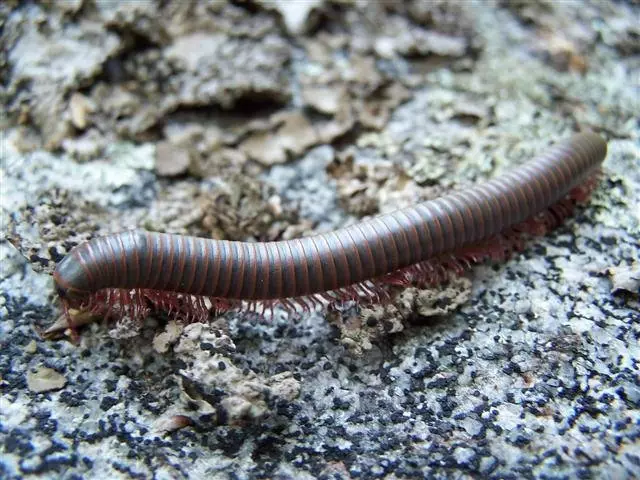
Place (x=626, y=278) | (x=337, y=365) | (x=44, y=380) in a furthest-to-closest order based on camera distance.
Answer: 1. (x=626, y=278)
2. (x=337, y=365)
3. (x=44, y=380)

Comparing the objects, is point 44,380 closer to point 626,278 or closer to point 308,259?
point 308,259

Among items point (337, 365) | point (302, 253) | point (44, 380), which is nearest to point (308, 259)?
point (302, 253)

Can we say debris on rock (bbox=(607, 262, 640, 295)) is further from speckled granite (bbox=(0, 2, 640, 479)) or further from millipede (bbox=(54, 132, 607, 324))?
millipede (bbox=(54, 132, 607, 324))

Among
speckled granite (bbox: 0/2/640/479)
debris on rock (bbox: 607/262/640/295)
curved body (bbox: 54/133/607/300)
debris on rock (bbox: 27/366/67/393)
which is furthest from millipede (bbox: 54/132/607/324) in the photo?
debris on rock (bbox: 607/262/640/295)

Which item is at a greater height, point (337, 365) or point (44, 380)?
point (44, 380)

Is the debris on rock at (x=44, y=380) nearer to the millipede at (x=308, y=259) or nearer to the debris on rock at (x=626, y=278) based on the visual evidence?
the millipede at (x=308, y=259)

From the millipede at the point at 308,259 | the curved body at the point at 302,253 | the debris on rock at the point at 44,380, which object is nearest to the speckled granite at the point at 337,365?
the debris on rock at the point at 44,380

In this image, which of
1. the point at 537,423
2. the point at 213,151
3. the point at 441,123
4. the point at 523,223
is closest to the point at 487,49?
the point at 441,123
